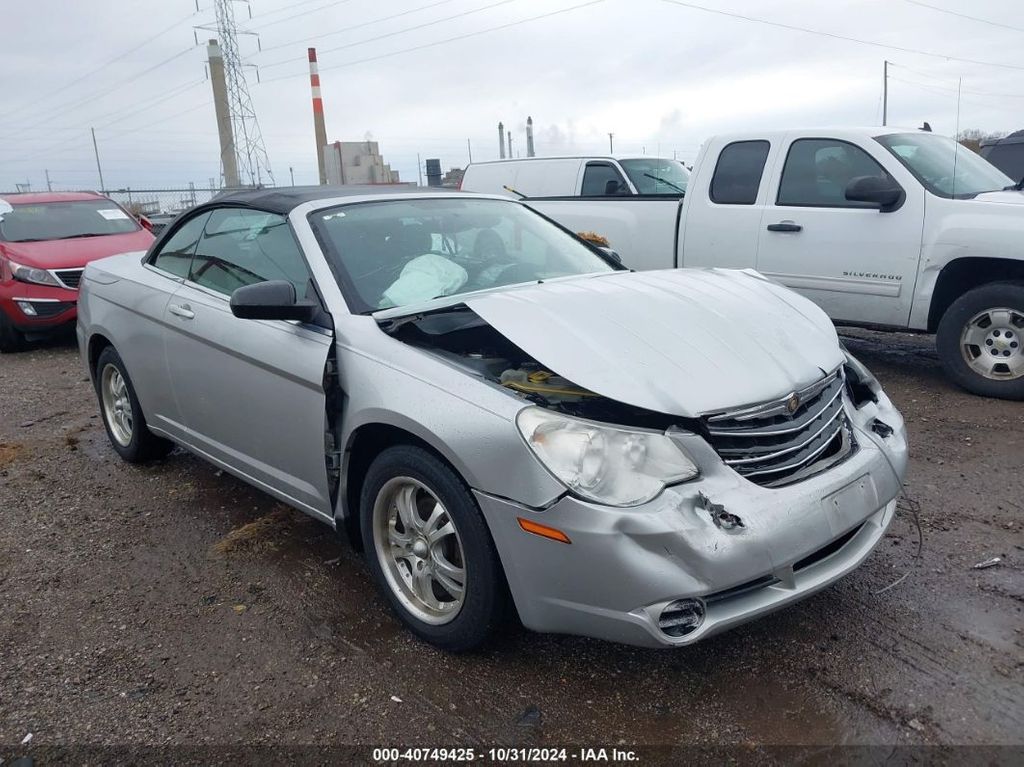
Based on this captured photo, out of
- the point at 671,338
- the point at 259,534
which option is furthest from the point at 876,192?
the point at 259,534

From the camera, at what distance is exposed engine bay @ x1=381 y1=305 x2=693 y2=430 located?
258cm

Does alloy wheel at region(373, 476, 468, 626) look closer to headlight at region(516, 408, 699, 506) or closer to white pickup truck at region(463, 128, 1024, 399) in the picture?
headlight at region(516, 408, 699, 506)

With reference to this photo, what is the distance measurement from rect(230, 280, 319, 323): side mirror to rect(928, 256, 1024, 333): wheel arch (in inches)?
186

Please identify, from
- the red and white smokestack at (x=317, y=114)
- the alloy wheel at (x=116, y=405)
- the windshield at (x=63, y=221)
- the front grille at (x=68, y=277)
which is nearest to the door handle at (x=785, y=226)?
the alloy wheel at (x=116, y=405)

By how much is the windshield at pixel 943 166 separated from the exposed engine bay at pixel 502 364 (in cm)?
440

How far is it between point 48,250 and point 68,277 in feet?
1.81

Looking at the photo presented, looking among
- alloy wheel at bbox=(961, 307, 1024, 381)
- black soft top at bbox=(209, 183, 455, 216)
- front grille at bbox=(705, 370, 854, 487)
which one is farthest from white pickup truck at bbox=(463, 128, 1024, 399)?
front grille at bbox=(705, 370, 854, 487)

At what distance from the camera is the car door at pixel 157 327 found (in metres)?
4.30

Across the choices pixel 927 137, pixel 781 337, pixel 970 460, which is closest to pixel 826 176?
pixel 927 137

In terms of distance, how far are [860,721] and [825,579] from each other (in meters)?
0.42

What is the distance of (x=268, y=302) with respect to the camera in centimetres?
317

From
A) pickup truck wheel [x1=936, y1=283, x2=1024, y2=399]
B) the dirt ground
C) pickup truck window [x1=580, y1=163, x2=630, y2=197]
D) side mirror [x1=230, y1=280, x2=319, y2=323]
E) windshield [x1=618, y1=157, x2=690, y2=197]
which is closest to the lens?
the dirt ground

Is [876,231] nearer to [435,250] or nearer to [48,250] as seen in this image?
[435,250]

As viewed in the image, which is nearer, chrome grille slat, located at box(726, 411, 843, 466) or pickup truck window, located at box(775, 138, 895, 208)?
chrome grille slat, located at box(726, 411, 843, 466)
